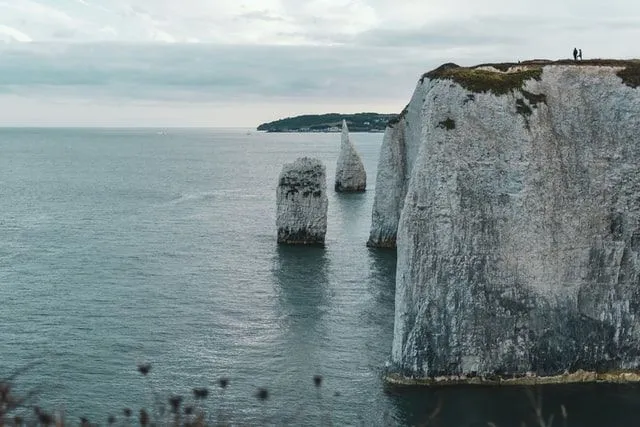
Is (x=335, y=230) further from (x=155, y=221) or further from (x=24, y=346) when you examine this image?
(x=24, y=346)

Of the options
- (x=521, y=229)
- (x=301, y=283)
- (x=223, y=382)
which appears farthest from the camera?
(x=301, y=283)

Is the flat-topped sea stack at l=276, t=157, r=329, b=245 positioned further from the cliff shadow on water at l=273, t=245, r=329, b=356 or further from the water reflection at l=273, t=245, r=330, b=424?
the water reflection at l=273, t=245, r=330, b=424

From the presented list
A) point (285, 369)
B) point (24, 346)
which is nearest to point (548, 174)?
point (285, 369)

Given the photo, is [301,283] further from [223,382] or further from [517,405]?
[223,382]

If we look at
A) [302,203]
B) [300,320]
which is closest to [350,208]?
[302,203]

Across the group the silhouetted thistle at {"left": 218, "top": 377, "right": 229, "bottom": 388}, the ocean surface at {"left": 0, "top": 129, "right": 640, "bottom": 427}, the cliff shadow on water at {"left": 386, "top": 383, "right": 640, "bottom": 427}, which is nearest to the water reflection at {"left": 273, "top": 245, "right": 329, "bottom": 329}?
the ocean surface at {"left": 0, "top": 129, "right": 640, "bottom": 427}

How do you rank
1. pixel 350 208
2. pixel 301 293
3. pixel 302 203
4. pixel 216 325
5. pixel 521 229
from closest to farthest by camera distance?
pixel 521 229 → pixel 216 325 → pixel 301 293 → pixel 302 203 → pixel 350 208
